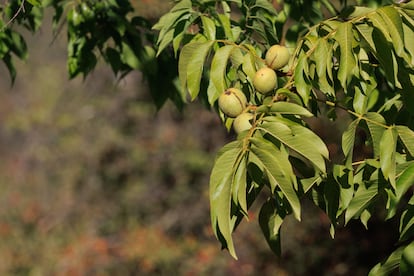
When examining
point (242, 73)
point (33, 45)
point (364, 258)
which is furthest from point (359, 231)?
point (33, 45)

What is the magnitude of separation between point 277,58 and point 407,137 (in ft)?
0.97

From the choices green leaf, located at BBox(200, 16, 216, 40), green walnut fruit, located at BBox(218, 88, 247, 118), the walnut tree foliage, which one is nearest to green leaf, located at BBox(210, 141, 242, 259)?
the walnut tree foliage

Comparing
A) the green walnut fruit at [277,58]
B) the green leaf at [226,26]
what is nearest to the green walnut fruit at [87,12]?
the green leaf at [226,26]

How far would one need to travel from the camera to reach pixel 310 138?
4.15 ft

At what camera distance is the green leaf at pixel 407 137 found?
135cm

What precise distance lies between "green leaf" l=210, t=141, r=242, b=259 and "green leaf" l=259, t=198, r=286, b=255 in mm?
244

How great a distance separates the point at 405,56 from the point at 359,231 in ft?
13.7

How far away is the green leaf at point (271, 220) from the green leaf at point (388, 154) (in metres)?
0.26

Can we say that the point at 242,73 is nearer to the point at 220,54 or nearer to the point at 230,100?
the point at 220,54

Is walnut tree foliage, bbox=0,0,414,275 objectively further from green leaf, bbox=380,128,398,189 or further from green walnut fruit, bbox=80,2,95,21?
green walnut fruit, bbox=80,2,95,21

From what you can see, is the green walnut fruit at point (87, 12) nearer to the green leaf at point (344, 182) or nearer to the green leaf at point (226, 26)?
the green leaf at point (226, 26)

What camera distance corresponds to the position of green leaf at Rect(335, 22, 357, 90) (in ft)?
4.41

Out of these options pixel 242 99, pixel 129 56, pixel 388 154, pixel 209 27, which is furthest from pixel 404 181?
pixel 129 56

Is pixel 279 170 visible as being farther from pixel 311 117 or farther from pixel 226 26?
pixel 226 26
